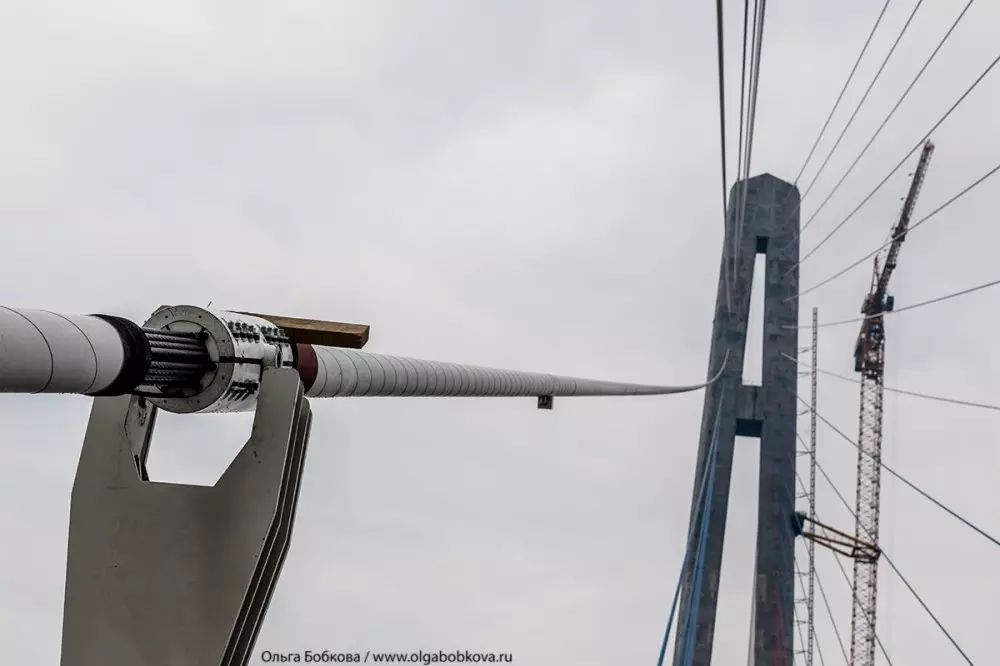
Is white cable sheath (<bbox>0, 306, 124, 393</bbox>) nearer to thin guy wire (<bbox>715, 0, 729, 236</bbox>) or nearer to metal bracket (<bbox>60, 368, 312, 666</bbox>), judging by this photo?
metal bracket (<bbox>60, 368, 312, 666</bbox>)

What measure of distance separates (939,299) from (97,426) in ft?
37.5

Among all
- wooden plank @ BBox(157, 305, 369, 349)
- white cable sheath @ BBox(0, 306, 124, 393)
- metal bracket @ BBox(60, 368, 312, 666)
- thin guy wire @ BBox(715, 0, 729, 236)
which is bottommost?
metal bracket @ BBox(60, 368, 312, 666)

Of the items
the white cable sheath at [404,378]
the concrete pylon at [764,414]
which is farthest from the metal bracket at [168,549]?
the concrete pylon at [764,414]

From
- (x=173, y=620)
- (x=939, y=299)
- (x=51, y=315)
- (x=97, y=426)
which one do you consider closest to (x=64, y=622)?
(x=173, y=620)

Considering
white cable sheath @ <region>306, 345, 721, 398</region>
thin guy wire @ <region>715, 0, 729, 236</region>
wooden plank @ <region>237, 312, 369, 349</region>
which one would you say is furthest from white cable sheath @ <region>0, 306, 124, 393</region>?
thin guy wire @ <region>715, 0, 729, 236</region>

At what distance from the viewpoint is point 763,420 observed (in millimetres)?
21641

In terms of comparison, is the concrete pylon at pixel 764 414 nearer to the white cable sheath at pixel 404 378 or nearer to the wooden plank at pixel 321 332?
the white cable sheath at pixel 404 378

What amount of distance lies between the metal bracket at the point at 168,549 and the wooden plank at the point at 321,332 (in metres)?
1.10

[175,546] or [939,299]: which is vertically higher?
[939,299]

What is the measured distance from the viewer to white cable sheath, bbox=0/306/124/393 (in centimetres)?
272

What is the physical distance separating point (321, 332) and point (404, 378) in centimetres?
55

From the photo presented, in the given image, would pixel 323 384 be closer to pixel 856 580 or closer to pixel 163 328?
pixel 163 328

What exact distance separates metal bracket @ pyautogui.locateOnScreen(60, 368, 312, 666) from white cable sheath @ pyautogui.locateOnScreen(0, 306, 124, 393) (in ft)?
2.93

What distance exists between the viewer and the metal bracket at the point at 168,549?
3.85 m
